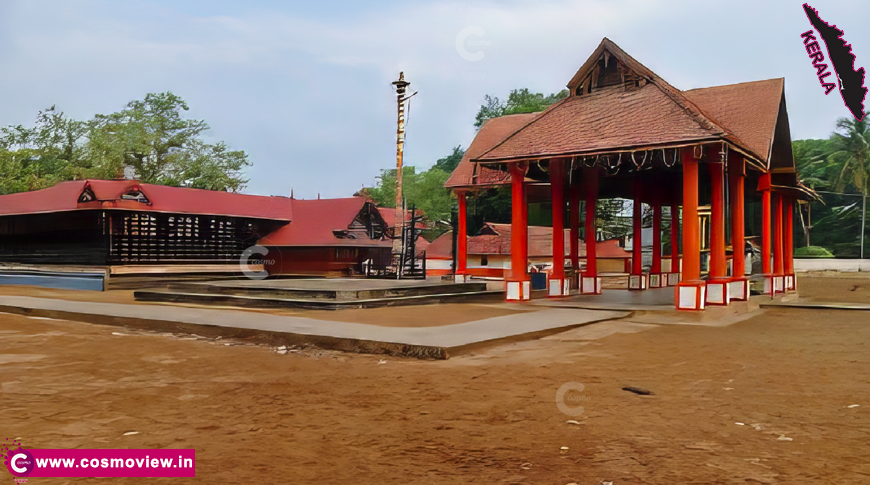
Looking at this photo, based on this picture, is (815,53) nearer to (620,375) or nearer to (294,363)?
(620,375)

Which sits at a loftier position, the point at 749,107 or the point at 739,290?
the point at 749,107

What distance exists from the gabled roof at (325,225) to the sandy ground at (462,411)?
23059 millimetres

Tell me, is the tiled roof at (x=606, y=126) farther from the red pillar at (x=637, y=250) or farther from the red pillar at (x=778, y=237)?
the red pillar at (x=778, y=237)

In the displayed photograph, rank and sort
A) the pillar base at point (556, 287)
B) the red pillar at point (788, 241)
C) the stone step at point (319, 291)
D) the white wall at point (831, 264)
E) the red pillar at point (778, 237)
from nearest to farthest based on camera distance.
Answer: the stone step at point (319, 291)
the pillar base at point (556, 287)
the red pillar at point (778, 237)
the red pillar at point (788, 241)
the white wall at point (831, 264)

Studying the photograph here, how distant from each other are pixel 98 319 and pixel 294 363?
25.3 ft

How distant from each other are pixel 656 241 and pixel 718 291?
10638 mm

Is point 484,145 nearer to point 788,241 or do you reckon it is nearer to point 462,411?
point 788,241

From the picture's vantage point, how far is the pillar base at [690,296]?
54.7ft

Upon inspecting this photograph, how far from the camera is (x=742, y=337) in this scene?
12273mm

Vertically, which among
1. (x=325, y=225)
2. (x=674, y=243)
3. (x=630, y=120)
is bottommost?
(x=674, y=243)

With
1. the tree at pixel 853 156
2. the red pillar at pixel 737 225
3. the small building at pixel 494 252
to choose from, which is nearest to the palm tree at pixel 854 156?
the tree at pixel 853 156

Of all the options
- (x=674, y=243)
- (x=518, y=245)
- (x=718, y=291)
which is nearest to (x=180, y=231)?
(x=518, y=245)

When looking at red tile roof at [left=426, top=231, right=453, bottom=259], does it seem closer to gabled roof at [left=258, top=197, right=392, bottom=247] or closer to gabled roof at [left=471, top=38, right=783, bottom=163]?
gabled roof at [left=258, top=197, right=392, bottom=247]

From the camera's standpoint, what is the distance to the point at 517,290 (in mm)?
19641
